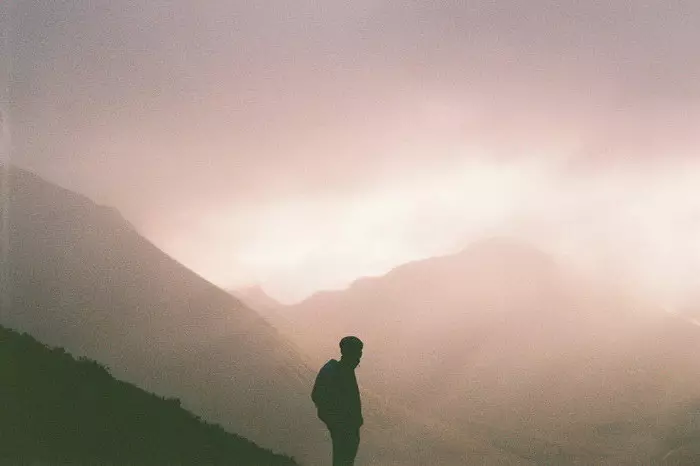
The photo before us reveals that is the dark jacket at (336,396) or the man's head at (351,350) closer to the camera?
the dark jacket at (336,396)

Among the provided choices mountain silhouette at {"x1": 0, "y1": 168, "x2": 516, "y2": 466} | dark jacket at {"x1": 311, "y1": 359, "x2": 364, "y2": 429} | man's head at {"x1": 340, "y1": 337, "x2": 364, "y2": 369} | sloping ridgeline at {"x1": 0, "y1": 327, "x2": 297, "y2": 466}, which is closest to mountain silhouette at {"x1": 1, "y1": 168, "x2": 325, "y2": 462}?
mountain silhouette at {"x1": 0, "y1": 168, "x2": 516, "y2": 466}

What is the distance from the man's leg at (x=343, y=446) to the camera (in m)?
7.79

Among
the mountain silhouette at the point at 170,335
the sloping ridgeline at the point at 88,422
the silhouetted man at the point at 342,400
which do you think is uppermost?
the mountain silhouette at the point at 170,335

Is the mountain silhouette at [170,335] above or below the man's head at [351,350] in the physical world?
above

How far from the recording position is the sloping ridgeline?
732 centimetres

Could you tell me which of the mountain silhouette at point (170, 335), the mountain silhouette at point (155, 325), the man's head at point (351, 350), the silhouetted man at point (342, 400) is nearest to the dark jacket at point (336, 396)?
the silhouetted man at point (342, 400)

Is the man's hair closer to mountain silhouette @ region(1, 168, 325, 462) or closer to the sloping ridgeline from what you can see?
the sloping ridgeline

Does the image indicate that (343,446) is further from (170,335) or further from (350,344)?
(170,335)

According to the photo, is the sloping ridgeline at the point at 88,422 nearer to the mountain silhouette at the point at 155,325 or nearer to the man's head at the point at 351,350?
the man's head at the point at 351,350

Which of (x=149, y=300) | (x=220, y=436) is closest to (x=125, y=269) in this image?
(x=149, y=300)

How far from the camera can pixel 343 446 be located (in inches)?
307

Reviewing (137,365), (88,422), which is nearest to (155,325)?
(137,365)

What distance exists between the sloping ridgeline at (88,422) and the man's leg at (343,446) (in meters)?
2.52

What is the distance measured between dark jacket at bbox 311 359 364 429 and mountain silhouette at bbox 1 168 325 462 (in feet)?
142
